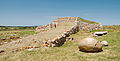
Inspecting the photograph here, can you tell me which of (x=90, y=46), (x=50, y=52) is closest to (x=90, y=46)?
(x=90, y=46)

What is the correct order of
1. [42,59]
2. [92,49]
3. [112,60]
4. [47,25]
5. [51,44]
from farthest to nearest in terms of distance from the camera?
[47,25], [51,44], [92,49], [42,59], [112,60]

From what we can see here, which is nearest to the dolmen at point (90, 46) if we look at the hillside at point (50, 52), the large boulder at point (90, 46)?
the large boulder at point (90, 46)

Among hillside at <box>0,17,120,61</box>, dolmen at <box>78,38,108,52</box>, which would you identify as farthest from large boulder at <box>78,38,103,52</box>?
hillside at <box>0,17,120,61</box>

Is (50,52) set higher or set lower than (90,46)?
lower

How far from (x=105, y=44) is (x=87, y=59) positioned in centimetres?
527

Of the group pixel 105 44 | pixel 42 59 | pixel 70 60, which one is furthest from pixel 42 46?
pixel 105 44

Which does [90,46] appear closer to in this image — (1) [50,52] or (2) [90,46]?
(2) [90,46]

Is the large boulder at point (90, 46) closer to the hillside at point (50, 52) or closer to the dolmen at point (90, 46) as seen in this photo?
the dolmen at point (90, 46)

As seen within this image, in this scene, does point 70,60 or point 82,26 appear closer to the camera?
point 70,60

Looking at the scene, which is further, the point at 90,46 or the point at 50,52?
the point at 50,52

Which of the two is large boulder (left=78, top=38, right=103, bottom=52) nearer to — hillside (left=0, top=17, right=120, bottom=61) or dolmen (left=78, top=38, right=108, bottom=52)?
dolmen (left=78, top=38, right=108, bottom=52)

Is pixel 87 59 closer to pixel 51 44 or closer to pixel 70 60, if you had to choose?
pixel 70 60

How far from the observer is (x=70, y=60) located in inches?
366

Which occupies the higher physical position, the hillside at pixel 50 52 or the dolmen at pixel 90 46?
the dolmen at pixel 90 46
